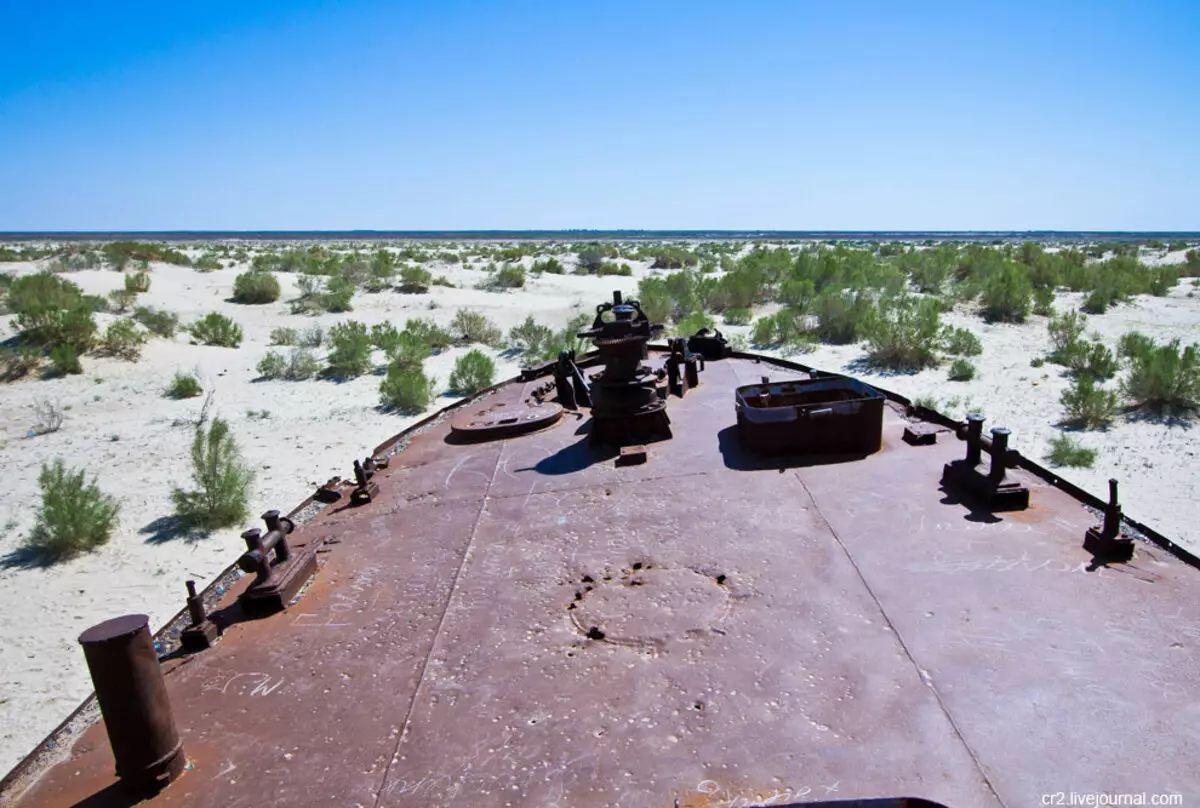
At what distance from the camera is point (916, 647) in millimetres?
2314

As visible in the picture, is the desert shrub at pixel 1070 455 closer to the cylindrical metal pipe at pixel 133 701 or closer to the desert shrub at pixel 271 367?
the cylindrical metal pipe at pixel 133 701

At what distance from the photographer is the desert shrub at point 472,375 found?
13461mm

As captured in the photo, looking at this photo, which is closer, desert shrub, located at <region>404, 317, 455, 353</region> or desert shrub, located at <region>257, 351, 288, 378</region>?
desert shrub, located at <region>257, 351, 288, 378</region>

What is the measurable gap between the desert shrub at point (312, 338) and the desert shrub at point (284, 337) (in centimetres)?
17

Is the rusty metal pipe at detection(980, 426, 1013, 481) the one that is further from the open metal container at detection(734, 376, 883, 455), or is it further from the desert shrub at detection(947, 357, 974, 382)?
the desert shrub at detection(947, 357, 974, 382)

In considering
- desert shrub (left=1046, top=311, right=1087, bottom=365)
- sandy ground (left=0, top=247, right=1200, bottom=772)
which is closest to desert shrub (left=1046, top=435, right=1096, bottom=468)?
sandy ground (left=0, top=247, right=1200, bottom=772)

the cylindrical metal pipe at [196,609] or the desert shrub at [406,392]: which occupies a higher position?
the cylindrical metal pipe at [196,609]

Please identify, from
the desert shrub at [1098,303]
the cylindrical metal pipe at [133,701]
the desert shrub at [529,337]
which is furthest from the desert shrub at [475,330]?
the cylindrical metal pipe at [133,701]

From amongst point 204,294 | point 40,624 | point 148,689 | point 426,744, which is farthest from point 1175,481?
point 204,294

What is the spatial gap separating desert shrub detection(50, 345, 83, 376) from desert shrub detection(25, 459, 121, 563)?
696cm

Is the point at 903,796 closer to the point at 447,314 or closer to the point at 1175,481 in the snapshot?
the point at 1175,481

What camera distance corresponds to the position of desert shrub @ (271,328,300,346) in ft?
57.0

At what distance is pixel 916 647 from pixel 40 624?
23.7 feet

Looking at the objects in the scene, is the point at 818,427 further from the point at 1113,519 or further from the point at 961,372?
the point at 961,372
